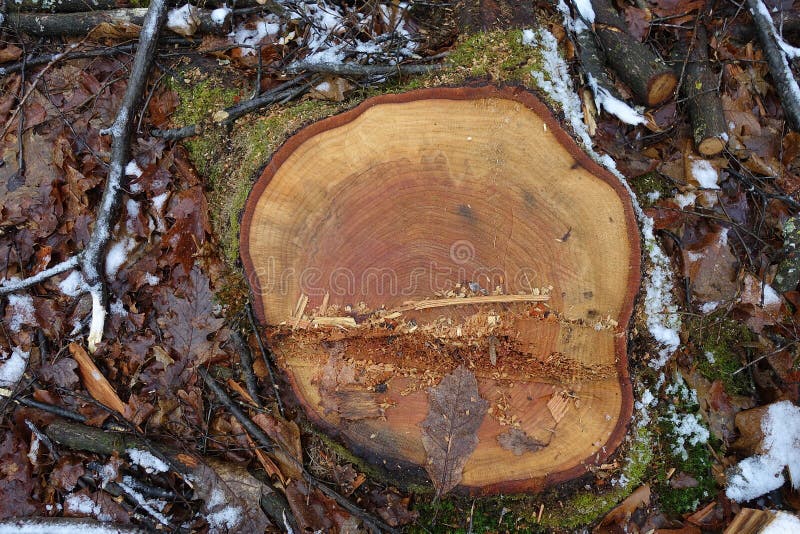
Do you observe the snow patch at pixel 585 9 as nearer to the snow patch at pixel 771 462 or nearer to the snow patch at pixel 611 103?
the snow patch at pixel 611 103

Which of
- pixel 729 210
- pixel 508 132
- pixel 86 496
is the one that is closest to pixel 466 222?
pixel 508 132

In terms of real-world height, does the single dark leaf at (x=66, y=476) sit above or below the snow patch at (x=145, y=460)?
below

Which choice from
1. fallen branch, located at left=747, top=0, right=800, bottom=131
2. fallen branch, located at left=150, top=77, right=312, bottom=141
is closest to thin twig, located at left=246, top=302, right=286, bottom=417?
fallen branch, located at left=150, top=77, right=312, bottom=141

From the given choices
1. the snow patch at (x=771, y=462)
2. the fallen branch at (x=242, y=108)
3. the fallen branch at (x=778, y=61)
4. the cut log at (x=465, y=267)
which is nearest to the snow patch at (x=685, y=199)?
the fallen branch at (x=778, y=61)

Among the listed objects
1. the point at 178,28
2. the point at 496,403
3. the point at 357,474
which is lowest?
the point at 357,474

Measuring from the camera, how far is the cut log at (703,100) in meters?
2.66

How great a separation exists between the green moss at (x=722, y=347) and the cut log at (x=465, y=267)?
79 centimetres

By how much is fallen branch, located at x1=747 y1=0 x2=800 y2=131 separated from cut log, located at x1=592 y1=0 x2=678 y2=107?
0.66 metres

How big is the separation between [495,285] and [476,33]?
129 centimetres

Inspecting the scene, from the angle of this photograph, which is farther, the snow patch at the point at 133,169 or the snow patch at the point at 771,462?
the snow patch at the point at 133,169

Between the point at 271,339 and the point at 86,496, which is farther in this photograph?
the point at 86,496

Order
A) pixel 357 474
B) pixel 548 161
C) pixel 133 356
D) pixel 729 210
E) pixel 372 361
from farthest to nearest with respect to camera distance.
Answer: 1. pixel 729 210
2. pixel 133 356
3. pixel 357 474
4. pixel 372 361
5. pixel 548 161

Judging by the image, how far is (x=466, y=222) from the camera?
195cm

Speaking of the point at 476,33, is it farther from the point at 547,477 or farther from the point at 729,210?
the point at 547,477
